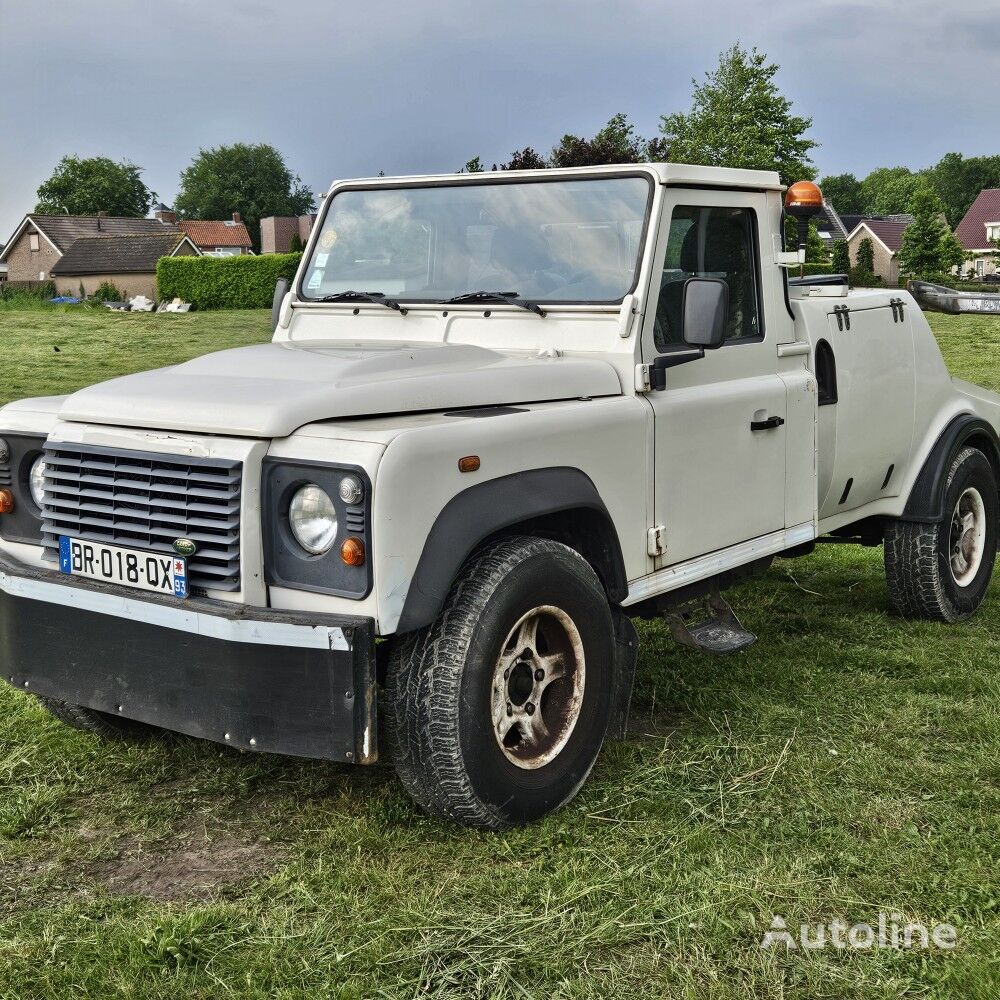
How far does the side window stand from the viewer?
470 centimetres

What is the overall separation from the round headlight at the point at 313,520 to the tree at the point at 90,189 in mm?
104864

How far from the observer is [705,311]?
4.41m

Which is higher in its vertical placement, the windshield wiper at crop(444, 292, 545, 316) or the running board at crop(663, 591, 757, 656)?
the windshield wiper at crop(444, 292, 545, 316)

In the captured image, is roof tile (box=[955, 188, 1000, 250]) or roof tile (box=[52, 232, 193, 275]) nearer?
roof tile (box=[52, 232, 193, 275])

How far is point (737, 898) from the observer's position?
3568mm

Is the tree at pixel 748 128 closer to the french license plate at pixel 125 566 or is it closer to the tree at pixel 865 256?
the tree at pixel 865 256

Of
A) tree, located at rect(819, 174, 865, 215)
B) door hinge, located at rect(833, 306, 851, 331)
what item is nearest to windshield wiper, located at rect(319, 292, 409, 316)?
door hinge, located at rect(833, 306, 851, 331)

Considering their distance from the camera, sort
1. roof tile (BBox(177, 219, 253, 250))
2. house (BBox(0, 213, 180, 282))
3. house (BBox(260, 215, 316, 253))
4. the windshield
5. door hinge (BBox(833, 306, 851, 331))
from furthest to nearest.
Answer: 1. roof tile (BBox(177, 219, 253, 250))
2. house (BBox(0, 213, 180, 282))
3. house (BBox(260, 215, 316, 253))
4. door hinge (BBox(833, 306, 851, 331))
5. the windshield

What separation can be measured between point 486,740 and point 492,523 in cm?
64

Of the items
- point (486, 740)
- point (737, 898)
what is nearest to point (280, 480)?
point (486, 740)

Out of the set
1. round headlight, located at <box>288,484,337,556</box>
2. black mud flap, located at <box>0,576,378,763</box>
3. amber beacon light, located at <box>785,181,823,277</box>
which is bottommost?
black mud flap, located at <box>0,576,378,763</box>

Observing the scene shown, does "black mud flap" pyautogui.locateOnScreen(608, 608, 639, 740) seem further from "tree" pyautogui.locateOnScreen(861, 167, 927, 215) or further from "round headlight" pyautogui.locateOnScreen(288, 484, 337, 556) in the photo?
"tree" pyautogui.locateOnScreen(861, 167, 927, 215)

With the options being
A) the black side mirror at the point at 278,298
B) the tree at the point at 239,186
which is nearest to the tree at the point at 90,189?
the tree at the point at 239,186

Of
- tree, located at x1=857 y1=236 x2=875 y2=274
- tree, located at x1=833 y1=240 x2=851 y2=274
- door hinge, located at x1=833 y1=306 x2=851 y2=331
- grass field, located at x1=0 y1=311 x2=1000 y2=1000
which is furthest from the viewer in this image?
tree, located at x1=857 y1=236 x2=875 y2=274
